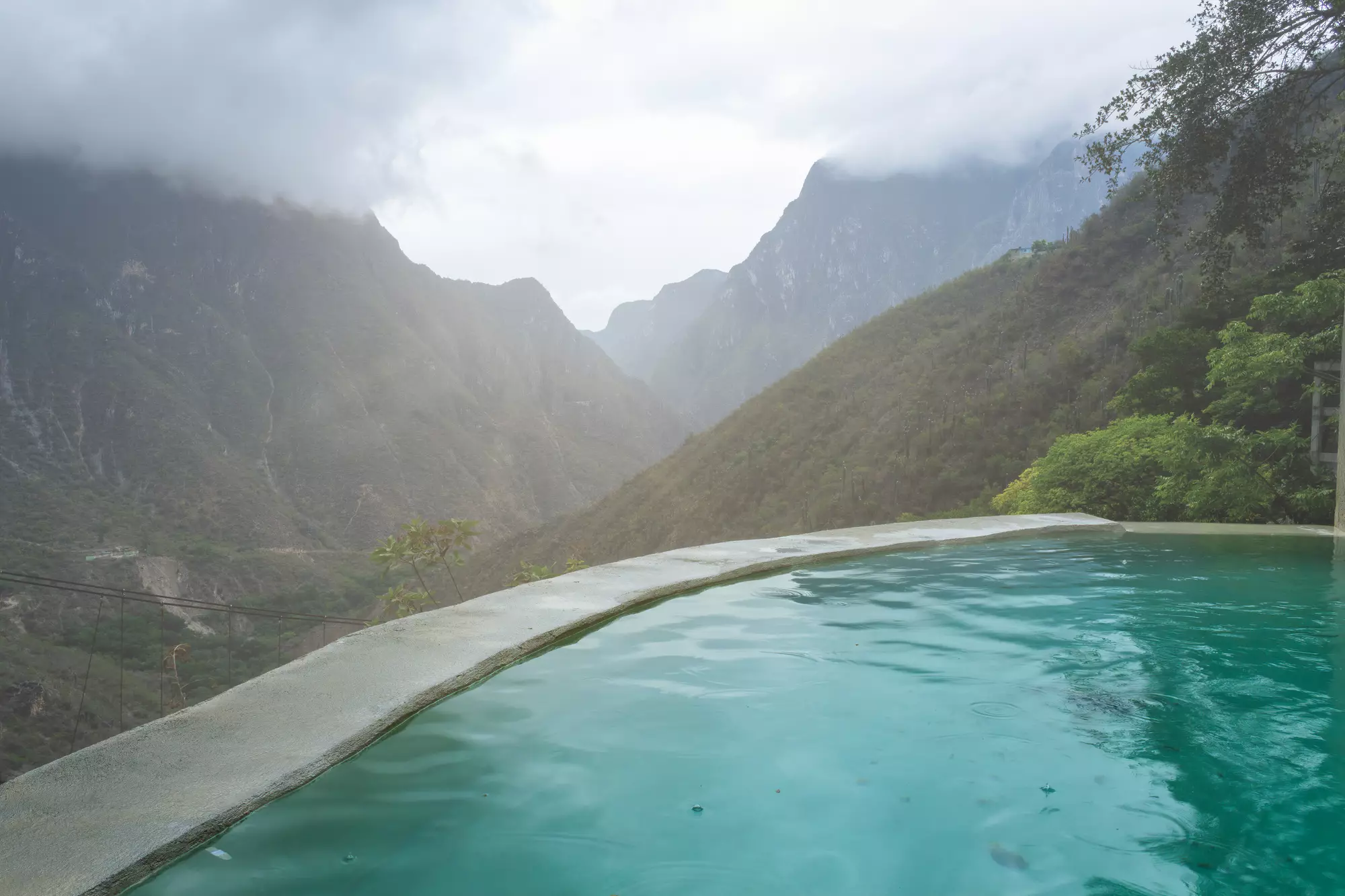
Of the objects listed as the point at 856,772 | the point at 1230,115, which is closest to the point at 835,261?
the point at 1230,115

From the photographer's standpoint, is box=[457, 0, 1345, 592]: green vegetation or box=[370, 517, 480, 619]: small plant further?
box=[370, 517, 480, 619]: small plant

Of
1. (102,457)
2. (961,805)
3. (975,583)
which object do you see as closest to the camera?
(961,805)

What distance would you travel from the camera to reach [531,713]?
308 centimetres

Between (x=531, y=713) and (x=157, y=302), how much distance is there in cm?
9850

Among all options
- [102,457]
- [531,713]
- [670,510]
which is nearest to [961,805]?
[531,713]

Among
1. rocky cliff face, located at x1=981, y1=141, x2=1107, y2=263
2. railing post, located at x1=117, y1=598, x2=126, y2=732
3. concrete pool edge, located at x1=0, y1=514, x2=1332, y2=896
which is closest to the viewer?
concrete pool edge, located at x1=0, y1=514, x2=1332, y2=896

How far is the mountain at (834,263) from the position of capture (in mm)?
146875

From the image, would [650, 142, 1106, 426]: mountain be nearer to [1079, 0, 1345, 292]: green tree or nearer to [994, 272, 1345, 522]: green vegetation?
[994, 272, 1345, 522]: green vegetation

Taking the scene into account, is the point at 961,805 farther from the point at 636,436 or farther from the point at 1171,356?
the point at 636,436

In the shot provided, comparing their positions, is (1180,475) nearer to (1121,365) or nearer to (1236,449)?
(1236,449)

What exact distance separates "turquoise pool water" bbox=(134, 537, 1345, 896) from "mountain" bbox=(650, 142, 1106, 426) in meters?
138

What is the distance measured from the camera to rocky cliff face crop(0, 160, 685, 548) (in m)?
61.8

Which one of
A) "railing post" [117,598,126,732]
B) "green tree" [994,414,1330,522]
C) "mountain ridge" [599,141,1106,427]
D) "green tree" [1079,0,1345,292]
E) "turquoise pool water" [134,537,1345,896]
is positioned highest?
"mountain ridge" [599,141,1106,427]

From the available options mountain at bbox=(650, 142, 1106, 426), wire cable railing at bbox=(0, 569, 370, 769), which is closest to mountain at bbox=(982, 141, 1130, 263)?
mountain at bbox=(650, 142, 1106, 426)
